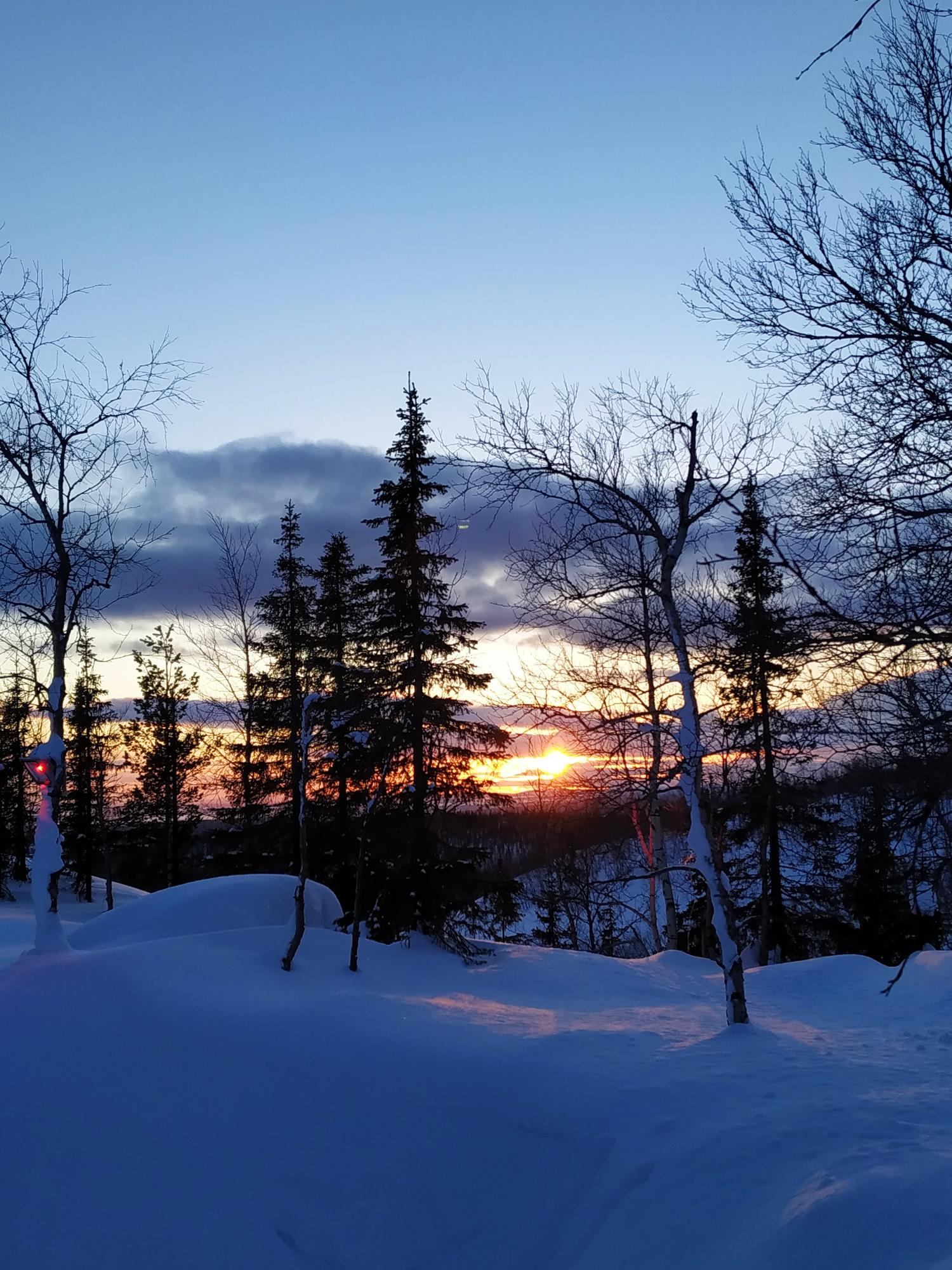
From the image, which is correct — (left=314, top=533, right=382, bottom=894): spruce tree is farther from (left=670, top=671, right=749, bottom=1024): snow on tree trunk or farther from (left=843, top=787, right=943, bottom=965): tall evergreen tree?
(left=843, top=787, right=943, bottom=965): tall evergreen tree

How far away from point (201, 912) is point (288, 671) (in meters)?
14.3

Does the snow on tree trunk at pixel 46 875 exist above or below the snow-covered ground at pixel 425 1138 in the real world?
above

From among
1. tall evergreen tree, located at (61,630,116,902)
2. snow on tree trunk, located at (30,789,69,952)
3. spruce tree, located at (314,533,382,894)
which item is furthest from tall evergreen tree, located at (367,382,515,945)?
tall evergreen tree, located at (61,630,116,902)

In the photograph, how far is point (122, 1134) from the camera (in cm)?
702

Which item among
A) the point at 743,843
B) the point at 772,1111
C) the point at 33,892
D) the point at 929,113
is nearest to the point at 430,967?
the point at 33,892

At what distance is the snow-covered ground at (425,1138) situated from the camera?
17.5 ft

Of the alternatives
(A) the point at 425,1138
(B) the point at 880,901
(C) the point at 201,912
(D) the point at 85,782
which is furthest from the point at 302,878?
(D) the point at 85,782

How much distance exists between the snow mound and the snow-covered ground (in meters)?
4.35

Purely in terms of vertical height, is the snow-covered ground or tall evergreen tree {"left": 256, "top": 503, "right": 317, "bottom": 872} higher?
tall evergreen tree {"left": 256, "top": 503, "right": 317, "bottom": 872}

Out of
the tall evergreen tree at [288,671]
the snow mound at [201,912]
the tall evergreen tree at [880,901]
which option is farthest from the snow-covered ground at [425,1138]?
the tall evergreen tree at [288,671]

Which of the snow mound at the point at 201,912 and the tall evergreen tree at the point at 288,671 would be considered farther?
the tall evergreen tree at the point at 288,671

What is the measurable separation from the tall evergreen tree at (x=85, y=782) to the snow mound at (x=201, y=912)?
903 inches

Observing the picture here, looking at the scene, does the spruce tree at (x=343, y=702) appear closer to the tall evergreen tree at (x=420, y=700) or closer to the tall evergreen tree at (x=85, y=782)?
the tall evergreen tree at (x=420, y=700)

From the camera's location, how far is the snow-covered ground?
17.5ft
